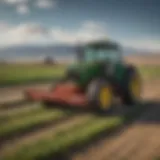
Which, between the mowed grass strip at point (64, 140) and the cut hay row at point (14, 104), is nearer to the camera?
the mowed grass strip at point (64, 140)

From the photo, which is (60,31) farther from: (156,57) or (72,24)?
(156,57)

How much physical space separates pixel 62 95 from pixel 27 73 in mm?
284

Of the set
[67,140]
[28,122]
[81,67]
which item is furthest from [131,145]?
[81,67]

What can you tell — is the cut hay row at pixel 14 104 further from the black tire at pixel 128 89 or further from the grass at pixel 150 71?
the grass at pixel 150 71

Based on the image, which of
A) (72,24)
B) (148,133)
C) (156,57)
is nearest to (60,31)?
(72,24)

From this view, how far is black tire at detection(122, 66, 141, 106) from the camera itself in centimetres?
228

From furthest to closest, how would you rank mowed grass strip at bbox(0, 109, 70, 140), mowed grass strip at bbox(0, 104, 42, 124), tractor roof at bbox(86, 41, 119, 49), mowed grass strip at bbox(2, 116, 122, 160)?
tractor roof at bbox(86, 41, 119, 49)
mowed grass strip at bbox(0, 104, 42, 124)
mowed grass strip at bbox(0, 109, 70, 140)
mowed grass strip at bbox(2, 116, 122, 160)

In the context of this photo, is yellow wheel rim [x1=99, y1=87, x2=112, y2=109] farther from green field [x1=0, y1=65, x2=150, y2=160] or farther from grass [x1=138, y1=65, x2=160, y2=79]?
grass [x1=138, y1=65, x2=160, y2=79]

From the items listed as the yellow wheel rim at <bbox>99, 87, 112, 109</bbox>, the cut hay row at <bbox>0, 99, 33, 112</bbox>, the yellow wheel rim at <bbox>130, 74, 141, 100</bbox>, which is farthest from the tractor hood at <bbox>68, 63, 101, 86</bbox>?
the cut hay row at <bbox>0, 99, 33, 112</bbox>

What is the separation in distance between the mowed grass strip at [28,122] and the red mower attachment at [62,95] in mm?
81

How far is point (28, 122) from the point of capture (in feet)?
6.72

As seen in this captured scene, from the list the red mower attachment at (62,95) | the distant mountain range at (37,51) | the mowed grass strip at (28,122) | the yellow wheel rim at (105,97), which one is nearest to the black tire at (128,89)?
the yellow wheel rim at (105,97)

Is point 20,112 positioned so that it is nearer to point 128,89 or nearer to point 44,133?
point 44,133

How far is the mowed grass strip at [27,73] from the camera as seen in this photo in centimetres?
211
